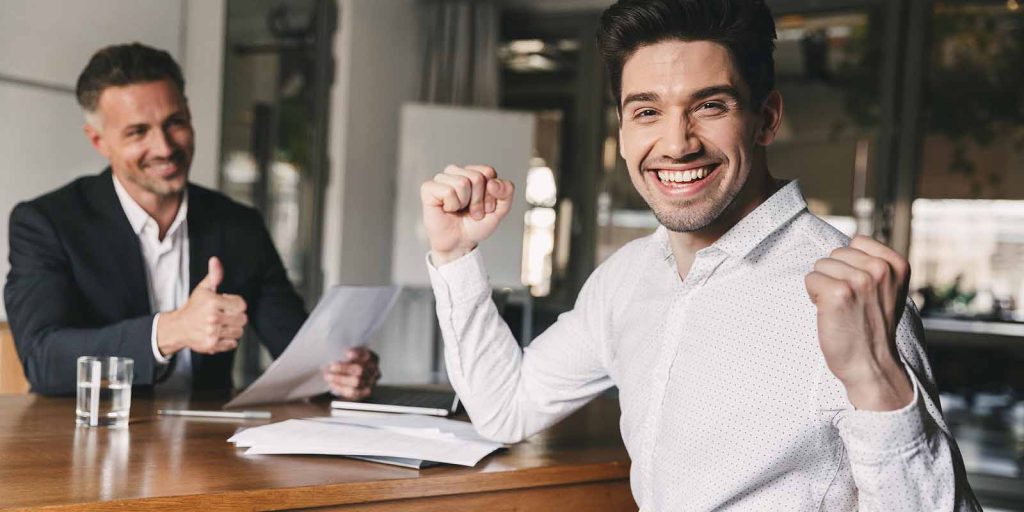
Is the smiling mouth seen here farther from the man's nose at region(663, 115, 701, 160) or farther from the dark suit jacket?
the dark suit jacket

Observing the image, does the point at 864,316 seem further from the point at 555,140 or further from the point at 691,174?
the point at 555,140

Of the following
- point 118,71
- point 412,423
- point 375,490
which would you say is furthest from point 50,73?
point 375,490

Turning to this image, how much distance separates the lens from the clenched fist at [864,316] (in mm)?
1001

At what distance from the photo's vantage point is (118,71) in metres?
2.38

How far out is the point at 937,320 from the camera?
4.56 meters

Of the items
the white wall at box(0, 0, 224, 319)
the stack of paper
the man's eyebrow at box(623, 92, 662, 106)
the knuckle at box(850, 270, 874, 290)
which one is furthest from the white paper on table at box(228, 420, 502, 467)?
the white wall at box(0, 0, 224, 319)

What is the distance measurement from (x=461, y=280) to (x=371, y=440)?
0.91 ft

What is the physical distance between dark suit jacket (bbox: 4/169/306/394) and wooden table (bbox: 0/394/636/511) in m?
0.17

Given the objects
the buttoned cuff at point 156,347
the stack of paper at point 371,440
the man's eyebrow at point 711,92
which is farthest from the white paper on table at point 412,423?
the man's eyebrow at point 711,92

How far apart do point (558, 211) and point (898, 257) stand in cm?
457

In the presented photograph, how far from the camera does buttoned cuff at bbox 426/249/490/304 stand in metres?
1.59

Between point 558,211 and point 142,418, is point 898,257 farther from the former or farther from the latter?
point 558,211

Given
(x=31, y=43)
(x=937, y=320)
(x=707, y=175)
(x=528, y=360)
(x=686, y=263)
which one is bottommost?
(x=937, y=320)

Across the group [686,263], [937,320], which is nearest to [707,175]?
[686,263]
